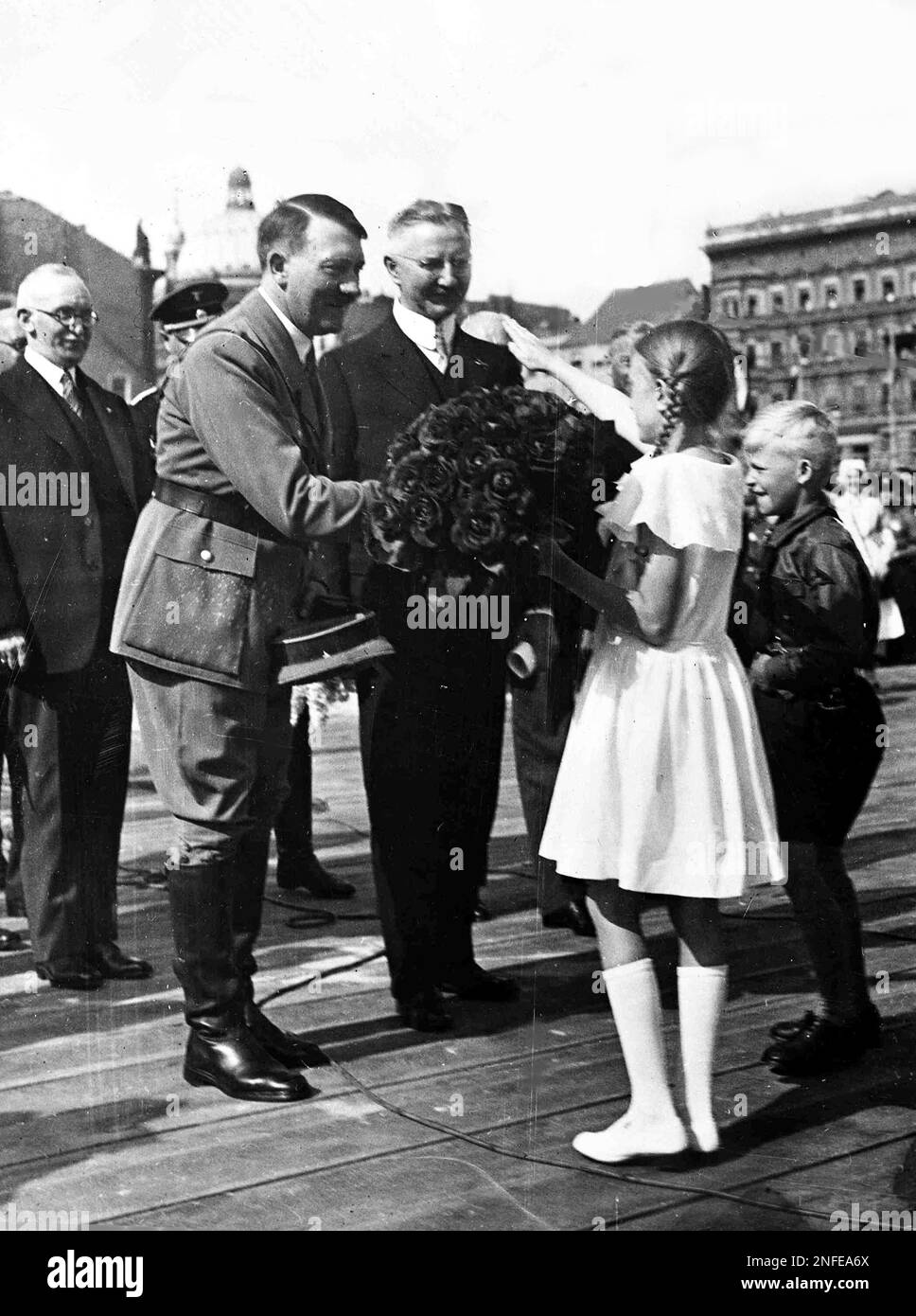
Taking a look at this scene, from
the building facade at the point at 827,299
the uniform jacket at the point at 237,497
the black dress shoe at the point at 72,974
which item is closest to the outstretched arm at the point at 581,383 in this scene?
the building facade at the point at 827,299

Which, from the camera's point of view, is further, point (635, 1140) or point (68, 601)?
point (68, 601)

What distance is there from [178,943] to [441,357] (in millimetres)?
1459

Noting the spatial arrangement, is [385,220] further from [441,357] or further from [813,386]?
[813,386]

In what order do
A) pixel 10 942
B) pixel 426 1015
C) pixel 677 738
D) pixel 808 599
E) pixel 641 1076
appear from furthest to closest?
pixel 10 942, pixel 426 1015, pixel 808 599, pixel 641 1076, pixel 677 738

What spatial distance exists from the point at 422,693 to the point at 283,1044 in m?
0.87

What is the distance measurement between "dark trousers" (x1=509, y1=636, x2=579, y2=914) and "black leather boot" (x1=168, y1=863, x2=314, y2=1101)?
702mm

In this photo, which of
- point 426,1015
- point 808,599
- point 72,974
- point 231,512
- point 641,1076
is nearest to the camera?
point 641,1076

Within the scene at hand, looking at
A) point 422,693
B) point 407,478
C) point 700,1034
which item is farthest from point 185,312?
point 700,1034

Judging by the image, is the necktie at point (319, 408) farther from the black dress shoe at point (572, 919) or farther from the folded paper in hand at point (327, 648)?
the black dress shoe at point (572, 919)

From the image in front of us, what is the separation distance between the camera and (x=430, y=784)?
13.9ft

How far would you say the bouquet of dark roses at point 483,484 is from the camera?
12.9 ft

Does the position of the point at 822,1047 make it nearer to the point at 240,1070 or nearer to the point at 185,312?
the point at 240,1070

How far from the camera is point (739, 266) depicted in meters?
4.26

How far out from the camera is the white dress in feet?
12.6
